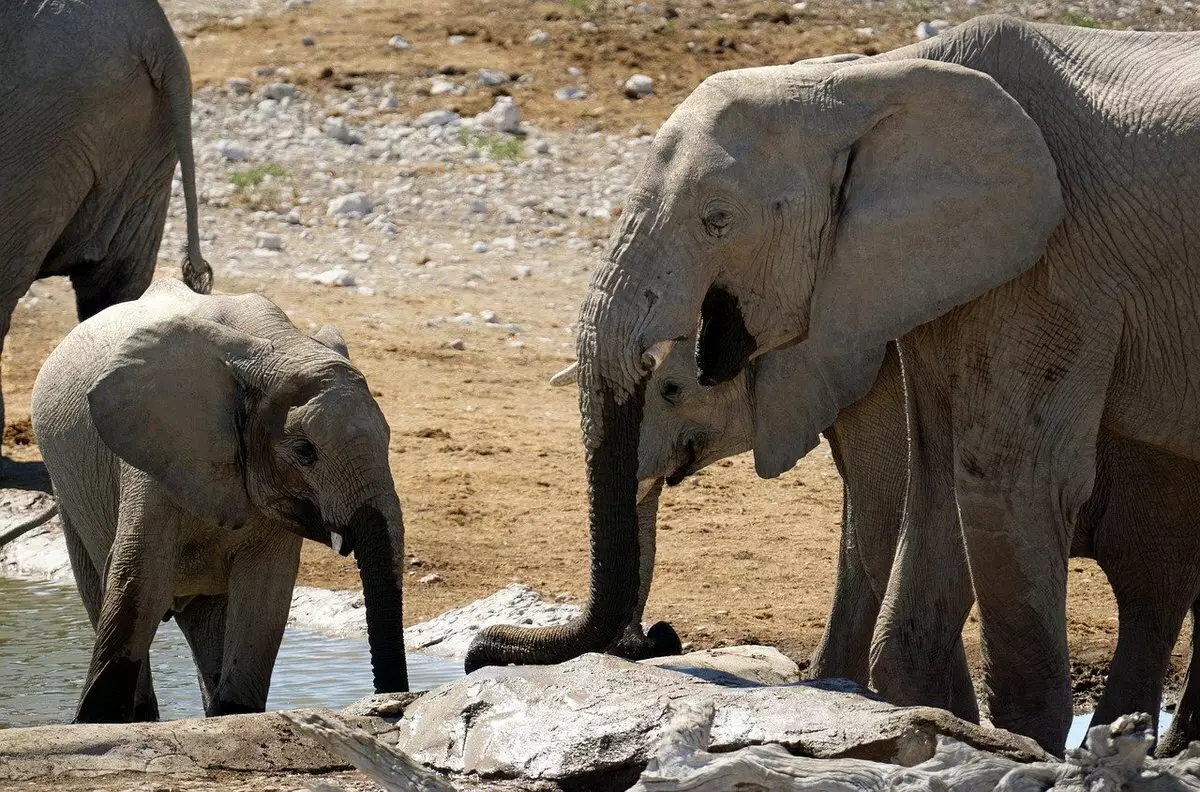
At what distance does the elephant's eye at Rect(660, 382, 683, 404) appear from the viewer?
5.67 m

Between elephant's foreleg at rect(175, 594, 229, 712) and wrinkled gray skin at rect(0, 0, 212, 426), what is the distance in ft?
6.53

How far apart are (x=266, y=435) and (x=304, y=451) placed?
152 mm

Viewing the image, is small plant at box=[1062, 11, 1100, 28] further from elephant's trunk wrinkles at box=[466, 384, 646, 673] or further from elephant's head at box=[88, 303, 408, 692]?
elephant's trunk wrinkles at box=[466, 384, 646, 673]

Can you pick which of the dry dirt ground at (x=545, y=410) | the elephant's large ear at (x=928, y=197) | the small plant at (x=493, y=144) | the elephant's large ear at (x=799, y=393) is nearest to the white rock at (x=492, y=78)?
the dry dirt ground at (x=545, y=410)

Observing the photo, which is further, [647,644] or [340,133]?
[340,133]

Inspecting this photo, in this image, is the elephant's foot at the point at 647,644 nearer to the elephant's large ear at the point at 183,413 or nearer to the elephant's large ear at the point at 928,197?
the elephant's large ear at the point at 183,413

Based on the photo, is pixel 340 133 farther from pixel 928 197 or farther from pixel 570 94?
pixel 928 197

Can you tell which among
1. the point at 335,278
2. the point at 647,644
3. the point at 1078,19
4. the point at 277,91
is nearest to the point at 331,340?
the point at 647,644

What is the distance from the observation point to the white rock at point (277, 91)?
16.0 m

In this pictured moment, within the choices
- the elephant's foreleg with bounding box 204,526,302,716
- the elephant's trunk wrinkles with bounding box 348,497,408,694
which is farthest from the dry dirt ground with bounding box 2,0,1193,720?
the elephant's trunk wrinkles with bounding box 348,497,408,694

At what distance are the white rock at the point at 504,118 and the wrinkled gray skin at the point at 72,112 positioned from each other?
7048mm

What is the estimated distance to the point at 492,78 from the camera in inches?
626

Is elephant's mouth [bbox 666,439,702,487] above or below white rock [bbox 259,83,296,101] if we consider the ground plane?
above

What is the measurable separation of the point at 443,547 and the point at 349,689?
1.62m
